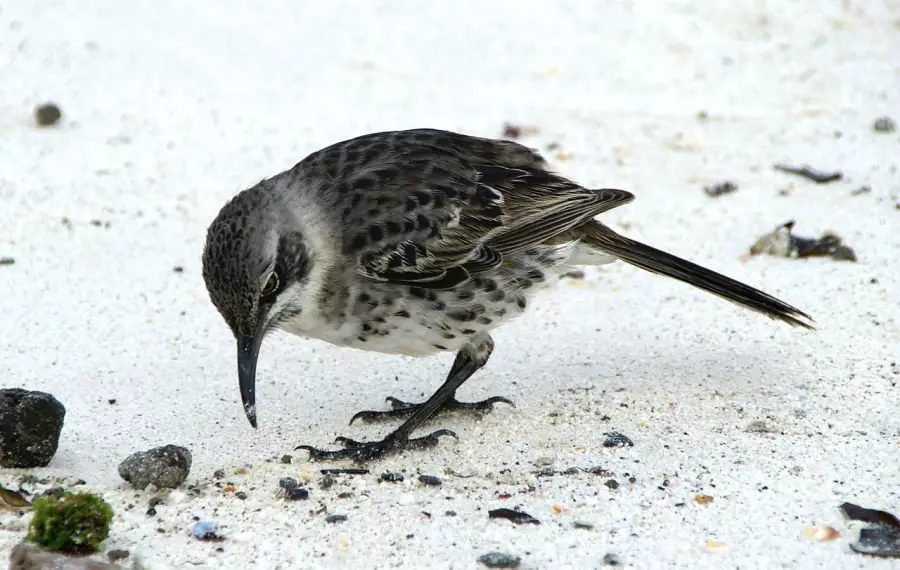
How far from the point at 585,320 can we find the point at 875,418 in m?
1.89

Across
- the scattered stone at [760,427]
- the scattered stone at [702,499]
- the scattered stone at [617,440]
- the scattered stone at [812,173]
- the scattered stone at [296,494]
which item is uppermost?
the scattered stone at [812,173]

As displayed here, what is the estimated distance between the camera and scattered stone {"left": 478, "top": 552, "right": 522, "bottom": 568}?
4598 mm

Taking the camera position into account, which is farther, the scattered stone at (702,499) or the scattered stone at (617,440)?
the scattered stone at (617,440)

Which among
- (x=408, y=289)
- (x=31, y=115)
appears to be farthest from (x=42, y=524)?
(x=31, y=115)

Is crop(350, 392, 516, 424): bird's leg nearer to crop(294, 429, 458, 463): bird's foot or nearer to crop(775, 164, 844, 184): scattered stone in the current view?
crop(294, 429, 458, 463): bird's foot

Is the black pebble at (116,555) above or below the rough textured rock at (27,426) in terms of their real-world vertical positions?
below

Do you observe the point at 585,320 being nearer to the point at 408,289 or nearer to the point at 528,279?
the point at 528,279

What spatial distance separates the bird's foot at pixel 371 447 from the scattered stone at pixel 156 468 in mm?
669

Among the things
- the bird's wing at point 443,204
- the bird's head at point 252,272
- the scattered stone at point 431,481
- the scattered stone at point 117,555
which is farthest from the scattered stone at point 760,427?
the scattered stone at point 117,555

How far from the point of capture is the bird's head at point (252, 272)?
5.37 metres

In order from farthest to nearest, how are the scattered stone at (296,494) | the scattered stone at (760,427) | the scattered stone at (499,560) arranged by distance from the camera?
the scattered stone at (760,427)
the scattered stone at (296,494)
the scattered stone at (499,560)

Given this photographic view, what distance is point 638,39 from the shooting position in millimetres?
10812

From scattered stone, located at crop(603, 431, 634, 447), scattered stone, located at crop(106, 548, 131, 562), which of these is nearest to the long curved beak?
scattered stone, located at crop(106, 548, 131, 562)

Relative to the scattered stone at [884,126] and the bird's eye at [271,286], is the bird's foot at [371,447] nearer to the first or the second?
the bird's eye at [271,286]
